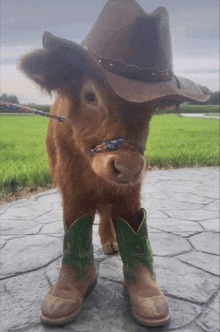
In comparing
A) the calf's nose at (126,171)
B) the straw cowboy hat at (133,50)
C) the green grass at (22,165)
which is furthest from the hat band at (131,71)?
the green grass at (22,165)

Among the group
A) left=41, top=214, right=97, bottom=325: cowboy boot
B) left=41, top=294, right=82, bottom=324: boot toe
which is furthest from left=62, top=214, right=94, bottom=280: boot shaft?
left=41, top=294, right=82, bottom=324: boot toe

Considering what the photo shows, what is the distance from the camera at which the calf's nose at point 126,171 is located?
180cm

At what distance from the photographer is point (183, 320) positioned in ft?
7.23

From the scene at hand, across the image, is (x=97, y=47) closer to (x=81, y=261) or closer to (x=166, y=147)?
(x=81, y=261)

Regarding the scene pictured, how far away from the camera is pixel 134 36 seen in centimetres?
182

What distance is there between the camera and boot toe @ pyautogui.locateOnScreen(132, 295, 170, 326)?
2131 mm

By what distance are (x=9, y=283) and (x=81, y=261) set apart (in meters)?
0.63

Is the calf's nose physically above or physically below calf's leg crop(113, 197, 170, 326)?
above

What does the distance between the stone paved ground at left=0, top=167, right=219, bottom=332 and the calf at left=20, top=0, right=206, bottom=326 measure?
122mm

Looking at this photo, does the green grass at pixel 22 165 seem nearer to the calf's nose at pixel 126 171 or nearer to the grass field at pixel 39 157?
the grass field at pixel 39 157

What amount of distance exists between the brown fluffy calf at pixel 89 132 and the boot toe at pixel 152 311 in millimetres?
531

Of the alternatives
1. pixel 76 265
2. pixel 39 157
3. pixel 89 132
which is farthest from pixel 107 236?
pixel 39 157

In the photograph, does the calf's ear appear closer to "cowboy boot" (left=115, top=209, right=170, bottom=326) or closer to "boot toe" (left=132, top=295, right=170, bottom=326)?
"cowboy boot" (left=115, top=209, right=170, bottom=326)

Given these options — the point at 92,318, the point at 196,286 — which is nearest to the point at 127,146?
the point at 92,318
